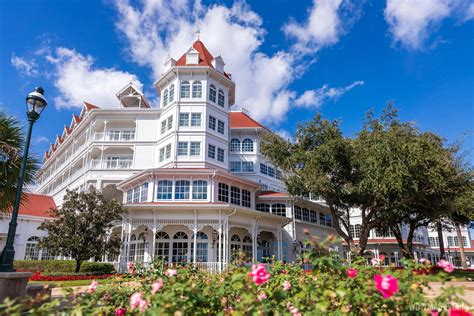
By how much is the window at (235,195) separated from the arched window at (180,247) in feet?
15.8

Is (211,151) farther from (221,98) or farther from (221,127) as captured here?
(221,98)

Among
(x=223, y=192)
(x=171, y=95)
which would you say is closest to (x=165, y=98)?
(x=171, y=95)

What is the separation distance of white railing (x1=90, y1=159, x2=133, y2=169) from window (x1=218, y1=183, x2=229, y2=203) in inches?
470

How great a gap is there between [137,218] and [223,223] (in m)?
6.04

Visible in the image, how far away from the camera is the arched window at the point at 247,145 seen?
1492 inches

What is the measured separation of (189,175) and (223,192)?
10.4 feet

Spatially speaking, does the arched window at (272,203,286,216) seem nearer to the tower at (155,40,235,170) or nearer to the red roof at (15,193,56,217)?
the tower at (155,40,235,170)

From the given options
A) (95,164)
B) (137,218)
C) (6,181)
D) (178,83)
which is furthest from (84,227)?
(178,83)

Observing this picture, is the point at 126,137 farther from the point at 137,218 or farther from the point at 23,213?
the point at 137,218

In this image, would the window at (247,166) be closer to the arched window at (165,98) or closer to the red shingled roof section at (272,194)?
the red shingled roof section at (272,194)

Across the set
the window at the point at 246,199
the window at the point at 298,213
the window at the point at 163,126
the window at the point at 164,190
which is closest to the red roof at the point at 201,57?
the window at the point at 163,126

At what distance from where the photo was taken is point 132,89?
36781mm

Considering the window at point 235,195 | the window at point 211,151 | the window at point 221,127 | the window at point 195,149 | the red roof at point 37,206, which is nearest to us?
the window at point 235,195

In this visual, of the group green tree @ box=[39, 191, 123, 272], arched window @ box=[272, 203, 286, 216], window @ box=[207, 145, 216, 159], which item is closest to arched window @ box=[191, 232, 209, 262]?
green tree @ box=[39, 191, 123, 272]
